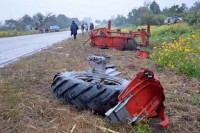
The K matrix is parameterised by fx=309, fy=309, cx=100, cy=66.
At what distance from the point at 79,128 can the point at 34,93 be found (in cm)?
211

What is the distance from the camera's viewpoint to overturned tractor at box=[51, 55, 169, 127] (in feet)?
14.0

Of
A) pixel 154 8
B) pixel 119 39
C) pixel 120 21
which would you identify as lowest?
pixel 120 21

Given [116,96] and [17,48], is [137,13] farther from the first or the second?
[116,96]

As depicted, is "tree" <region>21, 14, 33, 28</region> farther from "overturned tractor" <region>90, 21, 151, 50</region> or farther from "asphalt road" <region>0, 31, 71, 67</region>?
"overturned tractor" <region>90, 21, 151, 50</region>

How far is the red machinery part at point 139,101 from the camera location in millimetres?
4234

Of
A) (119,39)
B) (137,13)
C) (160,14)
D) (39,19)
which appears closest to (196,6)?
(137,13)

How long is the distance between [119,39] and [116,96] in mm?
11991

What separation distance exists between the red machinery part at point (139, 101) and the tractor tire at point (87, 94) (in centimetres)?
34

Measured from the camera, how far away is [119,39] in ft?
53.8

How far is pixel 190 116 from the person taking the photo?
16.5ft

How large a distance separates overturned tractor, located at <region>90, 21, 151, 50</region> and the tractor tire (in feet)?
35.7

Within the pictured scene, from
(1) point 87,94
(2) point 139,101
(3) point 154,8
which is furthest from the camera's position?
(3) point 154,8

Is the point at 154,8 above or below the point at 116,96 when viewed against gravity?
below

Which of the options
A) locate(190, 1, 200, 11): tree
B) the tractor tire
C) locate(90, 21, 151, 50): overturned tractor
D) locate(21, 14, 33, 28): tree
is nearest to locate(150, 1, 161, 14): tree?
locate(190, 1, 200, 11): tree
